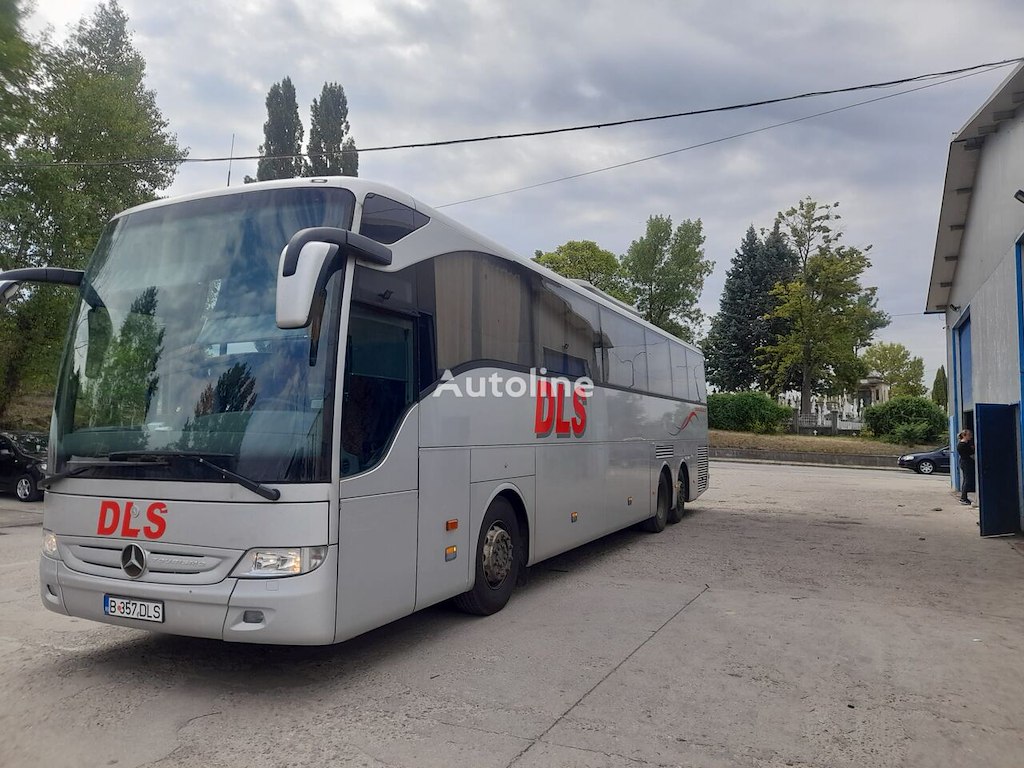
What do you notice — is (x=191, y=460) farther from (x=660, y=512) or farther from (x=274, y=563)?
(x=660, y=512)

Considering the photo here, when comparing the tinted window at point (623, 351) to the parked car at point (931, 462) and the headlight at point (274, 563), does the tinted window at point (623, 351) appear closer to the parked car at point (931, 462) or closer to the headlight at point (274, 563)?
the headlight at point (274, 563)

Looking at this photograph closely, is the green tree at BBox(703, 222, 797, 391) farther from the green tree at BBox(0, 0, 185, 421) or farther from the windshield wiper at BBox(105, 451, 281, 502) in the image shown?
the windshield wiper at BBox(105, 451, 281, 502)

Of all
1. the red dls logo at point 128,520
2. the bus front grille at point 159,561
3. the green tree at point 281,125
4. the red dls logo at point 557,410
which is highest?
the green tree at point 281,125

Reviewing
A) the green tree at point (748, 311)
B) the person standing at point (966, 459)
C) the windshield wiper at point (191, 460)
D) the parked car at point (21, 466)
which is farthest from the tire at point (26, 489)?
the green tree at point (748, 311)

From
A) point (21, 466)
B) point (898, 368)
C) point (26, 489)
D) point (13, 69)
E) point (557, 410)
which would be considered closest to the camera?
point (557, 410)

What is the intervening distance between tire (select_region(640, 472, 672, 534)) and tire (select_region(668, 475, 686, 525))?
→ 0.35 meters

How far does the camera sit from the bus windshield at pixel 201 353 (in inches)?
188

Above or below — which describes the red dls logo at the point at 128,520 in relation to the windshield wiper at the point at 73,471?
below

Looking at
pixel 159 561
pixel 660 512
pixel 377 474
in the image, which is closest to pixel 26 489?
pixel 660 512

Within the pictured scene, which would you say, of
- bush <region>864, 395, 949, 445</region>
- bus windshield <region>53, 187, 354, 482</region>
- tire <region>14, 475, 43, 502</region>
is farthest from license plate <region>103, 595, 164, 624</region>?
bush <region>864, 395, 949, 445</region>

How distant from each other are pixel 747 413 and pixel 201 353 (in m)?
42.3

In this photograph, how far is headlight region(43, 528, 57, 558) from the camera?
209 inches

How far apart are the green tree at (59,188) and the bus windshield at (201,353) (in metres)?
12.8

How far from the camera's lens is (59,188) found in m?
18.2
